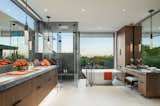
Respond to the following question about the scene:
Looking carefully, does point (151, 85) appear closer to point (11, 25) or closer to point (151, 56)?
point (151, 56)

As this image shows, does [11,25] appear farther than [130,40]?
No

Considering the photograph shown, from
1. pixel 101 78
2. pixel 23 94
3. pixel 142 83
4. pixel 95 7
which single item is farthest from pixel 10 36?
pixel 101 78

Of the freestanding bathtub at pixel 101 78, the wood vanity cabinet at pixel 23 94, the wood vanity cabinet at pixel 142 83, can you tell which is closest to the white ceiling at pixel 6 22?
the wood vanity cabinet at pixel 23 94

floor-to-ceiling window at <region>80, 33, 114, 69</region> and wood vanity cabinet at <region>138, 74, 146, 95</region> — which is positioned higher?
floor-to-ceiling window at <region>80, 33, 114, 69</region>

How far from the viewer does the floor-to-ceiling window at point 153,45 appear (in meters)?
7.78

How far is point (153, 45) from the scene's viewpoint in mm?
7852

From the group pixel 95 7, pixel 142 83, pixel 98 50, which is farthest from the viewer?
pixel 98 50

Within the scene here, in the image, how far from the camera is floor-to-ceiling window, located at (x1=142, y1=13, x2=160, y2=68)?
7781 mm

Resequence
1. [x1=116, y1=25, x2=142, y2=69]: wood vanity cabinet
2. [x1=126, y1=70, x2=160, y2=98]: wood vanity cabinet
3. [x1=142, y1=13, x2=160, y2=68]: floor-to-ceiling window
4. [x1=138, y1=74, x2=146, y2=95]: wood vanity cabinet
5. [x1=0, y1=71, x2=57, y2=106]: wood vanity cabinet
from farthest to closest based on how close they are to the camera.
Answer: [x1=116, y1=25, x2=142, y2=69]: wood vanity cabinet < [x1=142, y1=13, x2=160, y2=68]: floor-to-ceiling window < [x1=138, y1=74, x2=146, y2=95]: wood vanity cabinet < [x1=126, y1=70, x2=160, y2=98]: wood vanity cabinet < [x1=0, y1=71, x2=57, y2=106]: wood vanity cabinet

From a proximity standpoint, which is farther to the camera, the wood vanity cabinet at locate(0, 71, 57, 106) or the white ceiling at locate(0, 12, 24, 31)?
the white ceiling at locate(0, 12, 24, 31)

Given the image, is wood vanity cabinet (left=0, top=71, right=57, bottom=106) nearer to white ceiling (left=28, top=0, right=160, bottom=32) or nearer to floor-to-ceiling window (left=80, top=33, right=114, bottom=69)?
white ceiling (left=28, top=0, right=160, bottom=32)

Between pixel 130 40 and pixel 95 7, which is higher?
pixel 95 7

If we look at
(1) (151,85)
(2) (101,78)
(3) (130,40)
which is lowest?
(2) (101,78)

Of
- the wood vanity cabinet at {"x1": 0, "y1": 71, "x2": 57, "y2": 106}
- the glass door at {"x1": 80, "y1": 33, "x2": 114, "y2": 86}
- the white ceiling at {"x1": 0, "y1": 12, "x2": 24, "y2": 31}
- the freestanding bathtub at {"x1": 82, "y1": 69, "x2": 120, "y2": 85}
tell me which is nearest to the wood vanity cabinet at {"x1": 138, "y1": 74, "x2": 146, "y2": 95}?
the freestanding bathtub at {"x1": 82, "y1": 69, "x2": 120, "y2": 85}
